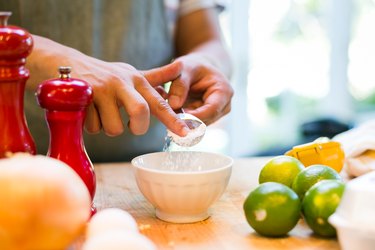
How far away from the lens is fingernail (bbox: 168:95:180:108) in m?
1.11

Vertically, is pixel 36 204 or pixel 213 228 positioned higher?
pixel 36 204

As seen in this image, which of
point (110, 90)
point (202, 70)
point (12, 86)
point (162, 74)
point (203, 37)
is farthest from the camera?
point (203, 37)

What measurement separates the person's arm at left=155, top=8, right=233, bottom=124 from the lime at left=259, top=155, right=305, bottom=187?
214mm

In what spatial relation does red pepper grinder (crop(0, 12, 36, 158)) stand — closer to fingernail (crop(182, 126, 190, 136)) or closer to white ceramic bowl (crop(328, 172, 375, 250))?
fingernail (crop(182, 126, 190, 136))

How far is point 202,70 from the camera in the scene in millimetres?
1259

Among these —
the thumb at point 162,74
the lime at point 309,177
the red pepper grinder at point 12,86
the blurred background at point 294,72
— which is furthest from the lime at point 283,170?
the blurred background at point 294,72

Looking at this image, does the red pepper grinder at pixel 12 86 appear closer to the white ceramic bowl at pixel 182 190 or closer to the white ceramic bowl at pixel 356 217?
the white ceramic bowl at pixel 182 190

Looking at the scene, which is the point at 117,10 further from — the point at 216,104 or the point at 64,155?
the point at 64,155

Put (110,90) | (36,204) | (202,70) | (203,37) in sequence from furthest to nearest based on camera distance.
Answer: (203,37) < (202,70) < (110,90) < (36,204)

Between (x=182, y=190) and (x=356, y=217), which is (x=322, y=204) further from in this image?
(x=182, y=190)

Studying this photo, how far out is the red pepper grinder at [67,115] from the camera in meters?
0.83

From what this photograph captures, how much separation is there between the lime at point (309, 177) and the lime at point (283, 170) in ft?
0.12

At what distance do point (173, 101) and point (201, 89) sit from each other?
0.16m

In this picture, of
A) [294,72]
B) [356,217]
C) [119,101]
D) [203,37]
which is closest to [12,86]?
[119,101]
